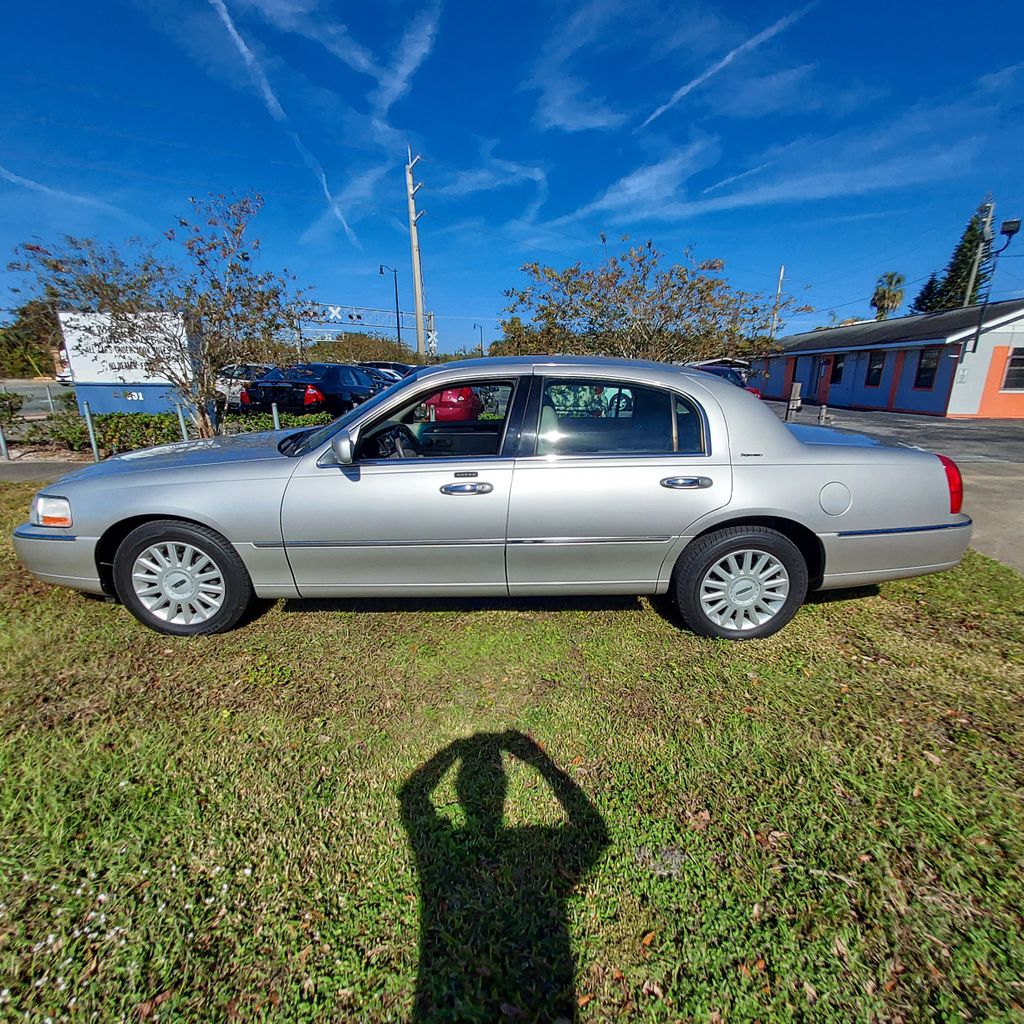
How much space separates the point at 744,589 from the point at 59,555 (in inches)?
162

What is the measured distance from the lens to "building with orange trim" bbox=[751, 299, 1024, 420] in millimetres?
17062

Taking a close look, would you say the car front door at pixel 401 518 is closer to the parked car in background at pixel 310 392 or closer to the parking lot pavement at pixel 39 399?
the parked car in background at pixel 310 392

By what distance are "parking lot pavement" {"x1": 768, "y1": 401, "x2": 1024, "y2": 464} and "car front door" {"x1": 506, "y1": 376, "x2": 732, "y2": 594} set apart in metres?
5.42

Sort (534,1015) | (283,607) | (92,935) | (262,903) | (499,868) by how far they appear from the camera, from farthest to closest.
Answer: (283,607)
(499,868)
(262,903)
(92,935)
(534,1015)

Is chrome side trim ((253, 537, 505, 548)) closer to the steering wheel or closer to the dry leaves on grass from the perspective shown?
the steering wheel

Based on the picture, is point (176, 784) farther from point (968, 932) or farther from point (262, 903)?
point (968, 932)

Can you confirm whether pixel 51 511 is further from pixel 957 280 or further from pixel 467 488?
pixel 957 280

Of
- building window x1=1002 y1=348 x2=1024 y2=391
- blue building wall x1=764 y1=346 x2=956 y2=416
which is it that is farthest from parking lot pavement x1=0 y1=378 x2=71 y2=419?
building window x1=1002 y1=348 x2=1024 y2=391

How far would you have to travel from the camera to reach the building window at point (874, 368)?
68.9 ft

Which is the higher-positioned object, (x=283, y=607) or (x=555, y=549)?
(x=555, y=549)

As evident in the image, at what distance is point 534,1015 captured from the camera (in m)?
1.33

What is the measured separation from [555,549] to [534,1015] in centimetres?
194

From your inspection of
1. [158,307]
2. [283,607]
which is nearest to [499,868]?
[283,607]

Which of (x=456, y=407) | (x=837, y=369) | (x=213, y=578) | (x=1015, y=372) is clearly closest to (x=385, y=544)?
(x=213, y=578)
